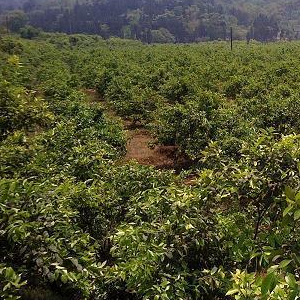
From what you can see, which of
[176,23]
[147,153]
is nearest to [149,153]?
[147,153]

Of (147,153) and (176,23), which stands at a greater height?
(147,153)

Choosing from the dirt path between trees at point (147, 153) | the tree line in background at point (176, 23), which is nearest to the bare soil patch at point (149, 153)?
the dirt path between trees at point (147, 153)

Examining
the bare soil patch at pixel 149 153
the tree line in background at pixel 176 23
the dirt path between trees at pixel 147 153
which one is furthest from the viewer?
the tree line in background at pixel 176 23

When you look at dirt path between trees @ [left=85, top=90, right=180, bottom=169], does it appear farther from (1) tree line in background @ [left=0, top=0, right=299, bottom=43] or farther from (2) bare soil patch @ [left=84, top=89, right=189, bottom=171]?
(1) tree line in background @ [left=0, top=0, right=299, bottom=43]

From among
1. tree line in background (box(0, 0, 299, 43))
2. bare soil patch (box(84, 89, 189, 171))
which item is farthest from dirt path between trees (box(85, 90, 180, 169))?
tree line in background (box(0, 0, 299, 43))

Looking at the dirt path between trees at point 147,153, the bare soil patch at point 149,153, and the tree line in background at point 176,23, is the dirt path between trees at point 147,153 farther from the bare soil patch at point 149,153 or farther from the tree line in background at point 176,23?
the tree line in background at point 176,23

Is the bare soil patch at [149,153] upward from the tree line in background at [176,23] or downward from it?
upward

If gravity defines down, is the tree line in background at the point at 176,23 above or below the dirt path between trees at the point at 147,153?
below

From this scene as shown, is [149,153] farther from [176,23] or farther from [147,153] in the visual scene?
[176,23]

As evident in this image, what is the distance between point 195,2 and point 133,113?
188489mm

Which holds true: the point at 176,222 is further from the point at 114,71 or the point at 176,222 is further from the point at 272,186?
the point at 114,71

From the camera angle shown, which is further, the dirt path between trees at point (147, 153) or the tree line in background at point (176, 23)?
the tree line in background at point (176, 23)

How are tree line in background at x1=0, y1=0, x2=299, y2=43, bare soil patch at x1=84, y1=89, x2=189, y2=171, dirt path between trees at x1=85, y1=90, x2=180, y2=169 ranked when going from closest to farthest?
bare soil patch at x1=84, y1=89, x2=189, y2=171 < dirt path between trees at x1=85, y1=90, x2=180, y2=169 < tree line in background at x1=0, y1=0, x2=299, y2=43

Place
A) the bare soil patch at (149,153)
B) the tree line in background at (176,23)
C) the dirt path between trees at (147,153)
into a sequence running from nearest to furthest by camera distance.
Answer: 1. the bare soil patch at (149,153)
2. the dirt path between trees at (147,153)
3. the tree line in background at (176,23)
